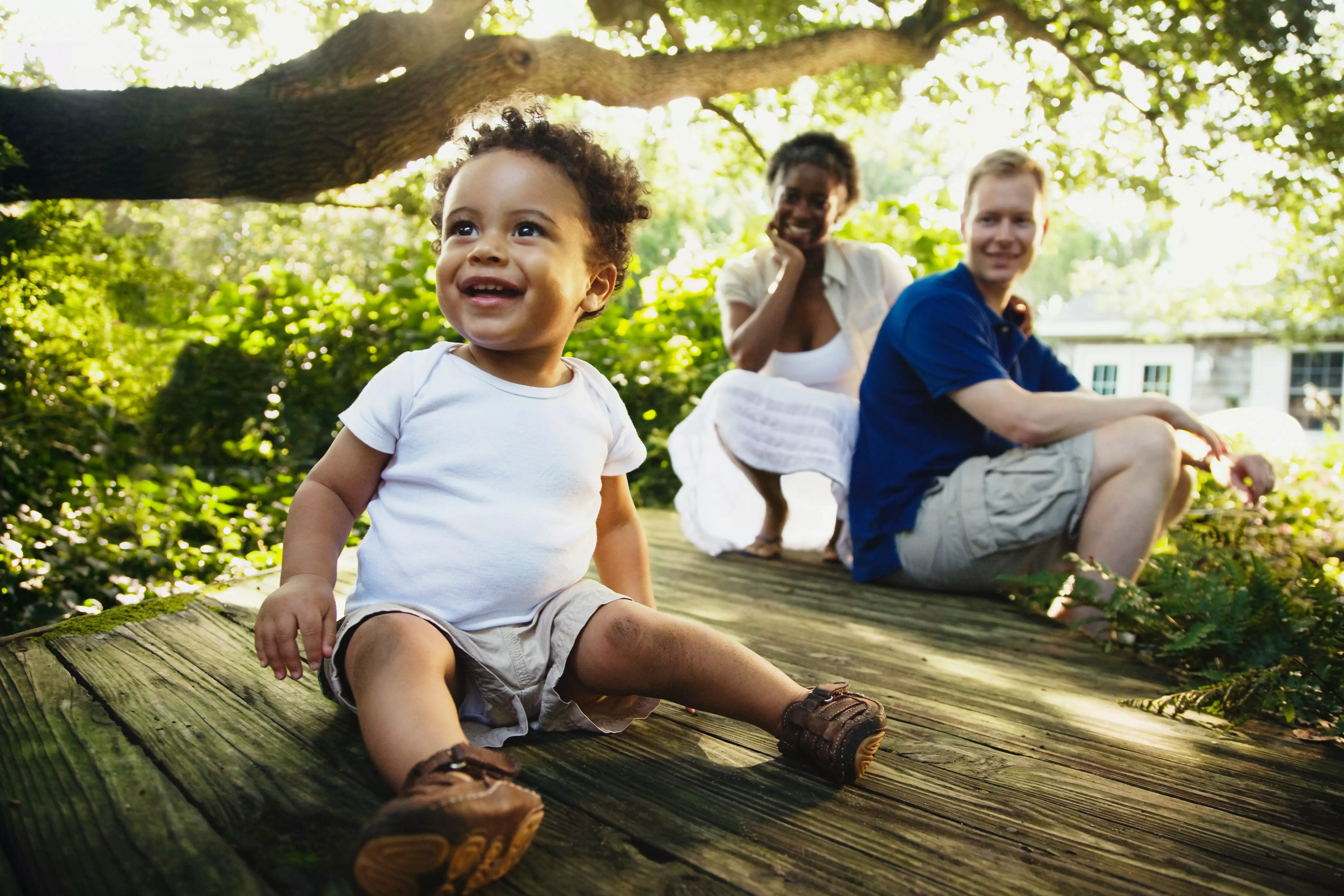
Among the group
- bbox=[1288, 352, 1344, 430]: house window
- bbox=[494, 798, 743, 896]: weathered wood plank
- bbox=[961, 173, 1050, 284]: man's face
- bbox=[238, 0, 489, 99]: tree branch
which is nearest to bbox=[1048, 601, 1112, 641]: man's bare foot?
bbox=[961, 173, 1050, 284]: man's face

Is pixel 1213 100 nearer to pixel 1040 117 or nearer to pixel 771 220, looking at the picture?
pixel 1040 117

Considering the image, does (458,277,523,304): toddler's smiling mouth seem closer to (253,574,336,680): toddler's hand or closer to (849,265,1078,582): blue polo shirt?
(253,574,336,680): toddler's hand

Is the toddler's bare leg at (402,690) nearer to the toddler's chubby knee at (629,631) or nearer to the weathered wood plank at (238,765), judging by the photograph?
the weathered wood plank at (238,765)

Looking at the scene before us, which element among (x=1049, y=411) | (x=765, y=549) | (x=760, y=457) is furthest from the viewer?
(x=765, y=549)

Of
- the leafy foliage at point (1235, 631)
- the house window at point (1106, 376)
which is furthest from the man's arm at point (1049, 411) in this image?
the house window at point (1106, 376)

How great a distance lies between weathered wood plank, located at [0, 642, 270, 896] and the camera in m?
0.93

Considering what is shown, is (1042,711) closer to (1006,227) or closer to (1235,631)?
(1235,631)

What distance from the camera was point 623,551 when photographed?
1720 millimetres

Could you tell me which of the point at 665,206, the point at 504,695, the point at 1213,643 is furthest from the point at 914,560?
the point at 665,206

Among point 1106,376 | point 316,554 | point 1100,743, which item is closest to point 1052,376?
point 1100,743

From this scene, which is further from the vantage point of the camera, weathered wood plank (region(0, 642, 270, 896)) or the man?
the man

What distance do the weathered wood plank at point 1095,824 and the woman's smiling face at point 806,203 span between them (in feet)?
8.33

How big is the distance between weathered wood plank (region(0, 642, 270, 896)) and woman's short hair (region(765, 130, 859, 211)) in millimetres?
2986

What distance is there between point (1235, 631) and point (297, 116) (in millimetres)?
3134
